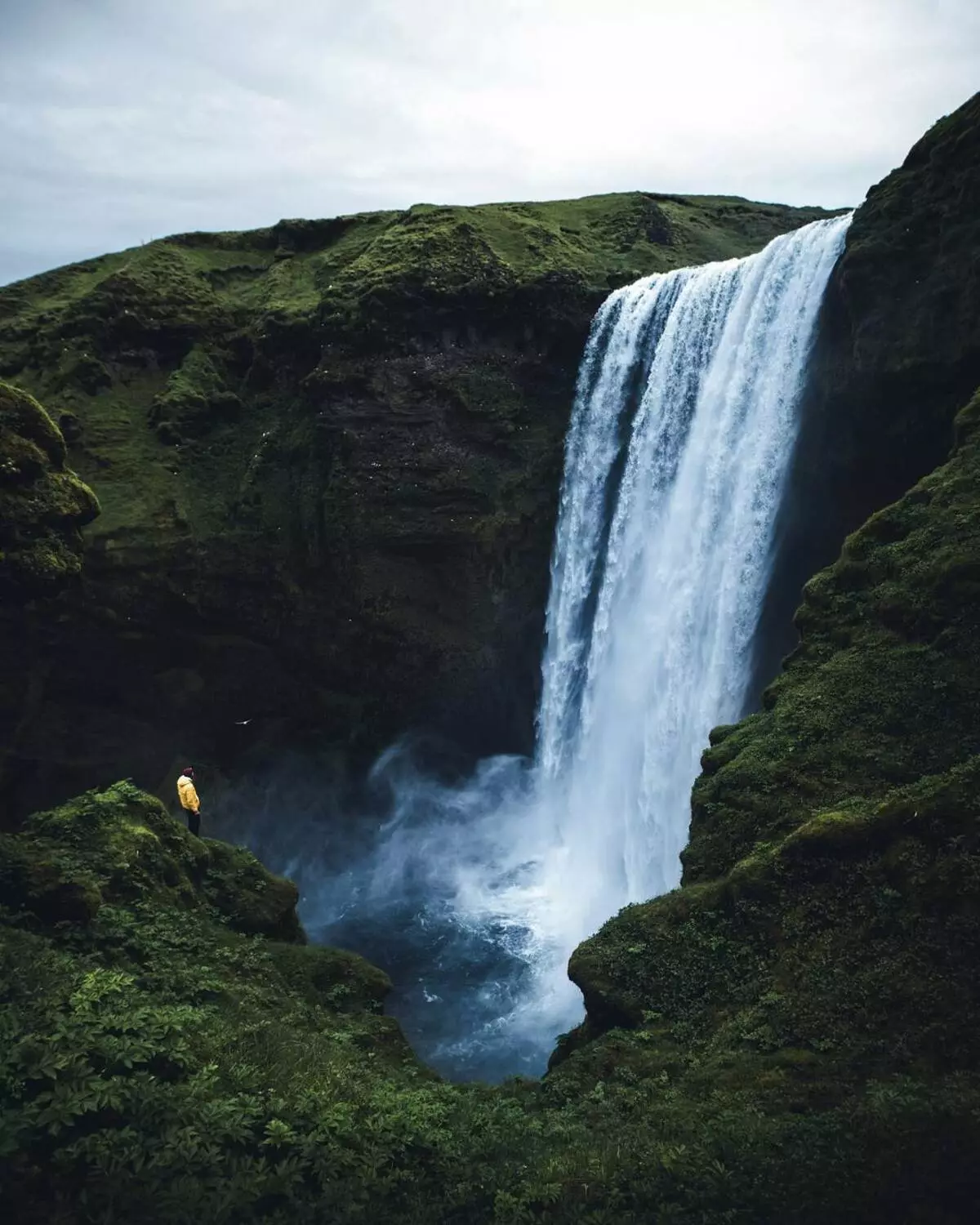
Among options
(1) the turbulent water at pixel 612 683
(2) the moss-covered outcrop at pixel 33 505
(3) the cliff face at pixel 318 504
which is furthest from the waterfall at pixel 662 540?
(2) the moss-covered outcrop at pixel 33 505

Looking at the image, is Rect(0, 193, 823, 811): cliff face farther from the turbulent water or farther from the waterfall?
the waterfall

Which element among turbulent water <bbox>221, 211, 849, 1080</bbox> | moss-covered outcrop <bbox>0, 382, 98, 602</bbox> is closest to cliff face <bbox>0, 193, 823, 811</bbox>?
turbulent water <bbox>221, 211, 849, 1080</bbox>

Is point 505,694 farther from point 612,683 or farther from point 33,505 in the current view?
point 33,505

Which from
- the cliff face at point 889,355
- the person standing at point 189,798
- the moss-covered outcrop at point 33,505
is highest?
the cliff face at point 889,355

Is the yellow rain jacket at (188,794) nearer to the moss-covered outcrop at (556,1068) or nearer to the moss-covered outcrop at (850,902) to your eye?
the moss-covered outcrop at (556,1068)

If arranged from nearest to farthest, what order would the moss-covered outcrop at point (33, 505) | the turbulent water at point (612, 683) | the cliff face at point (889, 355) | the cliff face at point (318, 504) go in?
the moss-covered outcrop at point (33, 505) < the cliff face at point (889, 355) < the turbulent water at point (612, 683) < the cliff face at point (318, 504)

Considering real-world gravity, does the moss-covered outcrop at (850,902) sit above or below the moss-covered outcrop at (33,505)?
below
